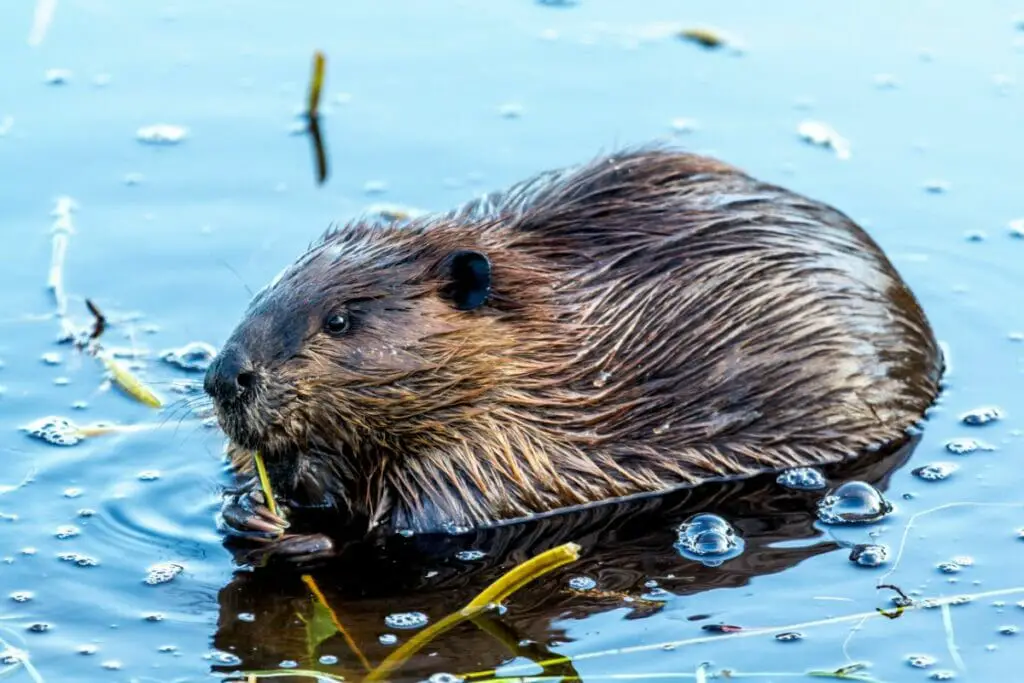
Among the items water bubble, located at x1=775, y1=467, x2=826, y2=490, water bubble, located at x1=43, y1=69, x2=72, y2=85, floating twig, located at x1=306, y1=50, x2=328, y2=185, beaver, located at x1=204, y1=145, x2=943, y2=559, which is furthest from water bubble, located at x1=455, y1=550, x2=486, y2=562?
water bubble, located at x1=43, y1=69, x2=72, y2=85

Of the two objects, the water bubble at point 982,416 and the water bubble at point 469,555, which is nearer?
the water bubble at point 469,555

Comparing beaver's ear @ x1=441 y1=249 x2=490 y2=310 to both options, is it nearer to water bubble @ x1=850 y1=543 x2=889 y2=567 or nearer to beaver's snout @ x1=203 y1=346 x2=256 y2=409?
beaver's snout @ x1=203 y1=346 x2=256 y2=409

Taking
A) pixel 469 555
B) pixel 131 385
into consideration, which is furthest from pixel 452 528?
pixel 131 385

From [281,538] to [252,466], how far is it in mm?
352

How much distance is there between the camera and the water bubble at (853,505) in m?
6.41

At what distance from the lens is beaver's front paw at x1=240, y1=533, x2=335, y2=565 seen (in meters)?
6.23

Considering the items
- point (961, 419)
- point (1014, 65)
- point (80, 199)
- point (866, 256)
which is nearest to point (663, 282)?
point (866, 256)

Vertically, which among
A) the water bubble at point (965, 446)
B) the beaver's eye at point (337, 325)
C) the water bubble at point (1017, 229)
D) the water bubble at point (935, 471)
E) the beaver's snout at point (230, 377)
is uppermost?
the water bubble at point (1017, 229)

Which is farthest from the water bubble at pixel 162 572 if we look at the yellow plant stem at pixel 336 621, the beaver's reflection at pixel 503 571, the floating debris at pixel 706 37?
the floating debris at pixel 706 37

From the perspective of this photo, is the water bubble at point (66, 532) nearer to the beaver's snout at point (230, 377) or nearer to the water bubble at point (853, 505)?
the beaver's snout at point (230, 377)

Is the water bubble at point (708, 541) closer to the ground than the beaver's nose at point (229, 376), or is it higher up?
closer to the ground

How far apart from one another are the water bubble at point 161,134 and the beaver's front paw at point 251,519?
9.45 ft

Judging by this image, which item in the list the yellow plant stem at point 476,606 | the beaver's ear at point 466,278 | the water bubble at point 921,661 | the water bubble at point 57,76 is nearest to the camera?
the yellow plant stem at point 476,606

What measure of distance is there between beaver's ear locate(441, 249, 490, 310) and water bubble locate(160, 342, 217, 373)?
139 centimetres
